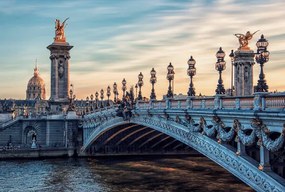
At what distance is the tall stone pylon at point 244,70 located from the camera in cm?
9356

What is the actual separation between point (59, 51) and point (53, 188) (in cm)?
5301

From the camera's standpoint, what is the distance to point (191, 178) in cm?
4944

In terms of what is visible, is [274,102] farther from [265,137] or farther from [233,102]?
[233,102]

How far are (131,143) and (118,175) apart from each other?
17.0 metres

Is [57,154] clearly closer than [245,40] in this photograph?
Yes

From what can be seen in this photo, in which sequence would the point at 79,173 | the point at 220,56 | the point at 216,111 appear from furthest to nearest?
the point at 79,173, the point at 220,56, the point at 216,111

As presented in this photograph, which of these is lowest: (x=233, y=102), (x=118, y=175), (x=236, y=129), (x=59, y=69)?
(x=118, y=175)

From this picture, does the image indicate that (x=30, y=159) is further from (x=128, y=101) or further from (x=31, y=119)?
(x=128, y=101)

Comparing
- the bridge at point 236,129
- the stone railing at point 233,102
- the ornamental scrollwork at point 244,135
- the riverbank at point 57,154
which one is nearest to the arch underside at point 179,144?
the bridge at point 236,129

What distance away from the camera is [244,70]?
323ft

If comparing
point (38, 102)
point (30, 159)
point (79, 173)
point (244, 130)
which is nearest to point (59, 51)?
point (30, 159)

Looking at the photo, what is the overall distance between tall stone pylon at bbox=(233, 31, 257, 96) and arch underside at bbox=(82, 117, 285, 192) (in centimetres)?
2916

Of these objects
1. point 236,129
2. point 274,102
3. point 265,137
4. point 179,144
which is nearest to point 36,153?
point 179,144

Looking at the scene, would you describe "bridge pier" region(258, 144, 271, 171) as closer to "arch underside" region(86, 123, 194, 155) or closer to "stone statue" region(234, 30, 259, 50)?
"arch underside" region(86, 123, 194, 155)
